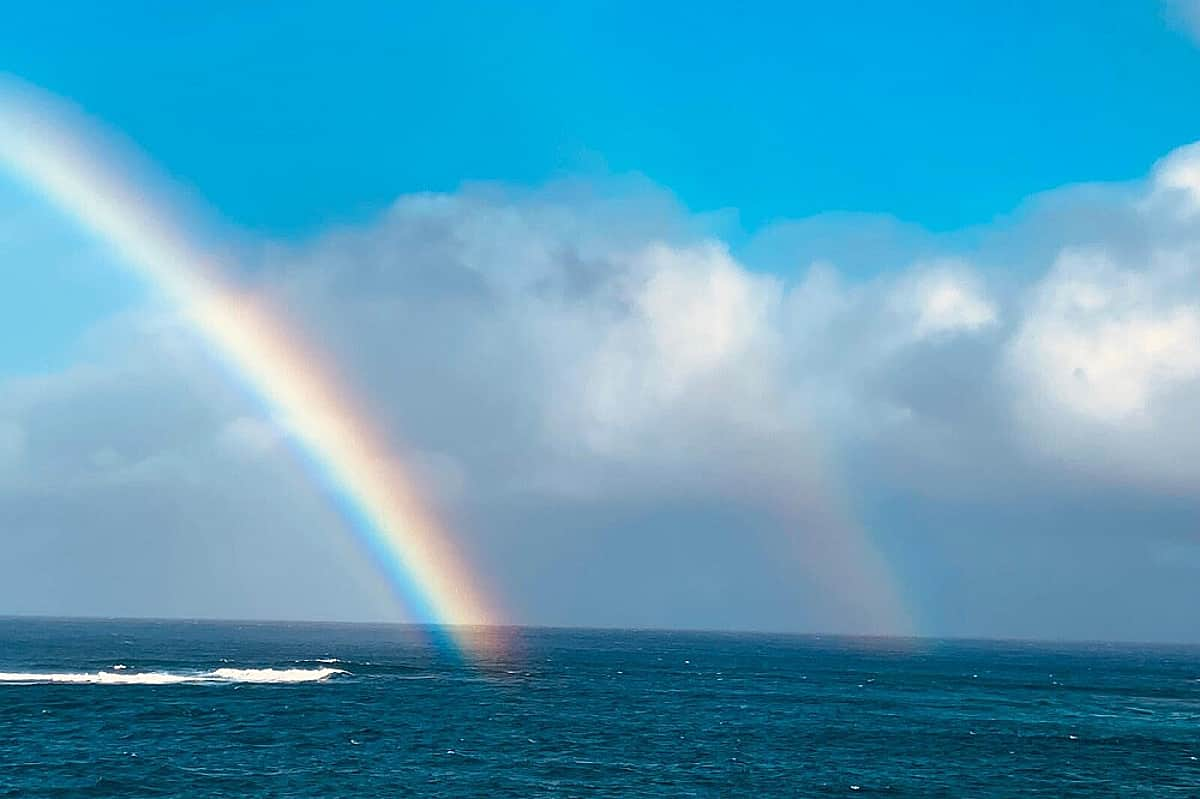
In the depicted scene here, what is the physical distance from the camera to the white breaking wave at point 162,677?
14088cm

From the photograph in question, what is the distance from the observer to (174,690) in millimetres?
133625

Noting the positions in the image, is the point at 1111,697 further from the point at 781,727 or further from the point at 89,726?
the point at 89,726

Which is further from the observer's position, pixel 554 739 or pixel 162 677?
pixel 162 677

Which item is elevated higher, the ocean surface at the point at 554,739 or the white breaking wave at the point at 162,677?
the white breaking wave at the point at 162,677

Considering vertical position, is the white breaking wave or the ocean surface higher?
the white breaking wave

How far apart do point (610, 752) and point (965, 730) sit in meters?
49.5

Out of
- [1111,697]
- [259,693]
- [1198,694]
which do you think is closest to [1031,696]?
[1111,697]

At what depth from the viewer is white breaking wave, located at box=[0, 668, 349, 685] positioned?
141m

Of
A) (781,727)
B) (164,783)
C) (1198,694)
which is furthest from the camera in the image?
(1198,694)

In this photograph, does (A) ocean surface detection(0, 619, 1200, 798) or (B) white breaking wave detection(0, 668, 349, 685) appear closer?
(A) ocean surface detection(0, 619, 1200, 798)

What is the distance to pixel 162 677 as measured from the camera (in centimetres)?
15088

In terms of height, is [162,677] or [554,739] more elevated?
[162,677]

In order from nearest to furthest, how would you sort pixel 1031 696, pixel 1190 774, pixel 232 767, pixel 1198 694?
1. pixel 232 767
2. pixel 1190 774
3. pixel 1031 696
4. pixel 1198 694

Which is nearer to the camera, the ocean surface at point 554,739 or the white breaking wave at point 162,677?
the ocean surface at point 554,739
